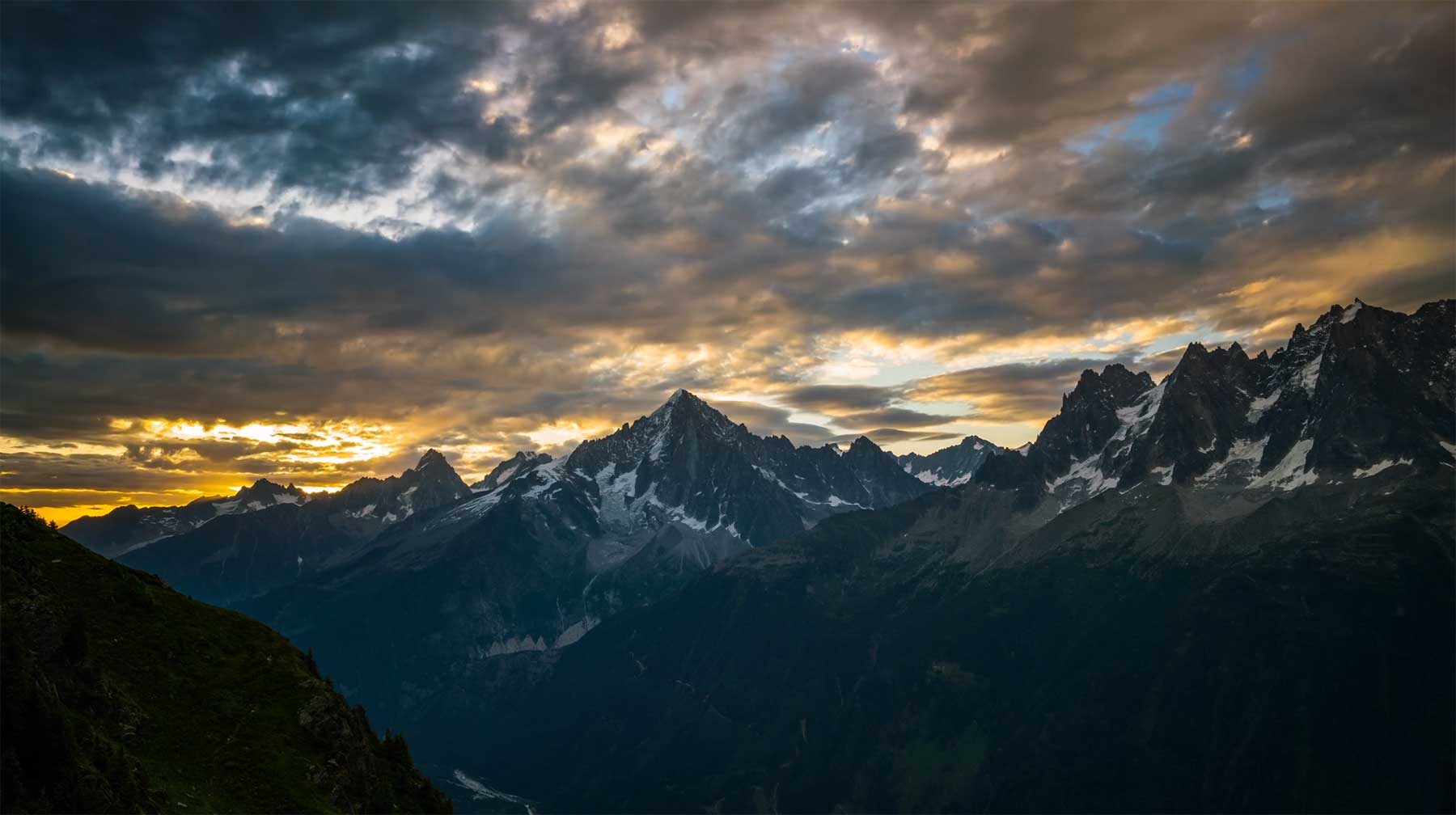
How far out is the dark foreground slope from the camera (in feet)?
213

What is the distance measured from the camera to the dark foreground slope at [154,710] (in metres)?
65.1

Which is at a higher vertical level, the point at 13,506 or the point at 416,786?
the point at 13,506

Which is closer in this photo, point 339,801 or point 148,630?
point 339,801

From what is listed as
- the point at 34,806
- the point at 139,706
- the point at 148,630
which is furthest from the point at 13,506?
the point at 34,806

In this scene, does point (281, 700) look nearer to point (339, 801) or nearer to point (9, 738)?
point (339, 801)

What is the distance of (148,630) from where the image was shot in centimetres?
9719

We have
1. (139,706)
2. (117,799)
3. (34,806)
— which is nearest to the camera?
(34,806)

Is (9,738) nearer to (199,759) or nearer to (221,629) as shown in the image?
(199,759)

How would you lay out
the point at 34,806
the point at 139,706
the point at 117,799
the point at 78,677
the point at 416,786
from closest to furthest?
the point at 34,806, the point at 117,799, the point at 78,677, the point at 139,706, the point at 416,786

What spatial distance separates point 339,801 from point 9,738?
30.0 meters

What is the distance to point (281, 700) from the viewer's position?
94.9 metres

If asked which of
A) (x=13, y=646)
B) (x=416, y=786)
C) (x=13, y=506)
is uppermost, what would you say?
(x=13, y=506)

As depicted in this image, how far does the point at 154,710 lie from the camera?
87938 mm

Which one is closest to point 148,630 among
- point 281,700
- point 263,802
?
point 281,700
